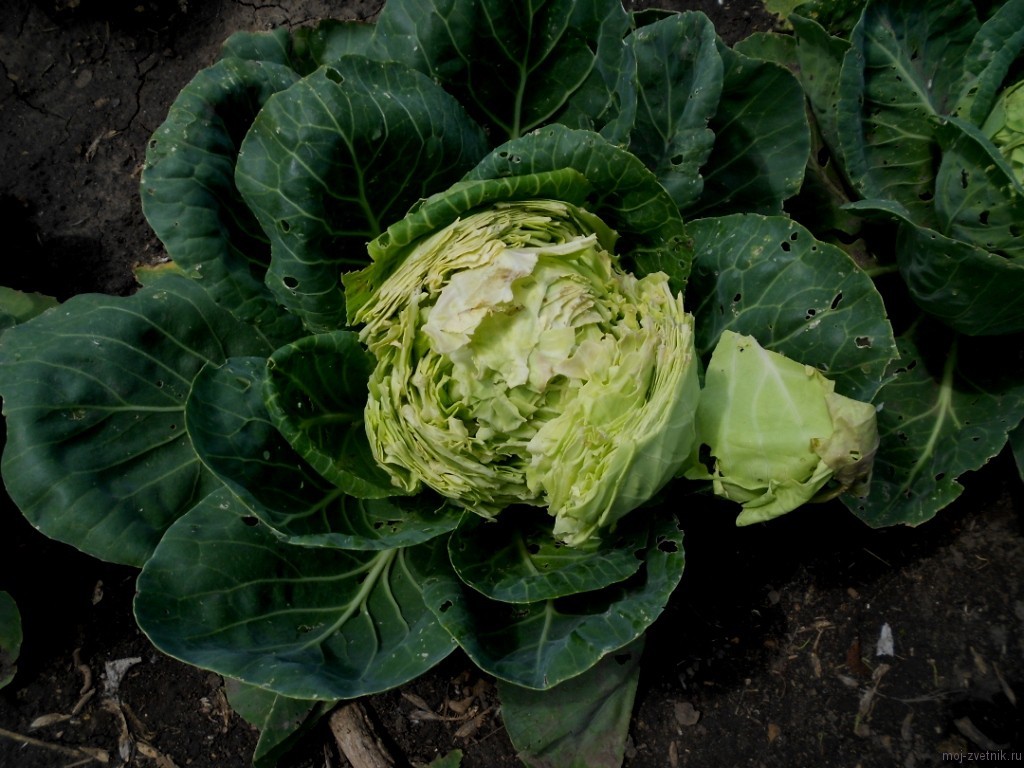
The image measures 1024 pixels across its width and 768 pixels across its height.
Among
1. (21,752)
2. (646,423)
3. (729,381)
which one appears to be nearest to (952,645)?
(729,381)

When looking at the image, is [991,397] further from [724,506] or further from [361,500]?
[361,500]

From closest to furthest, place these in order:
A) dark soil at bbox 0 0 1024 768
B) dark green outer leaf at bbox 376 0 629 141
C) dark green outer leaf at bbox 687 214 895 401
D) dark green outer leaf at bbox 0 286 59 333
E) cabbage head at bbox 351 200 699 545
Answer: cabbage head at bbox 351 200 699 545
dark green outer leaf at bbox 687 214 895 401
dark green outer leaf at bbox 376 0 629 141
dark soil at bbox 0 0 1024 768
dark green outer leaf at bbox 0 286 59 333

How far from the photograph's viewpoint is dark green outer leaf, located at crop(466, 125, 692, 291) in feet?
6.80

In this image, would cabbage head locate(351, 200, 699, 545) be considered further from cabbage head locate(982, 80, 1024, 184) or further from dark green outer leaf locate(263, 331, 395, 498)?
cabbage head locate(982, 80, 1024, 184)

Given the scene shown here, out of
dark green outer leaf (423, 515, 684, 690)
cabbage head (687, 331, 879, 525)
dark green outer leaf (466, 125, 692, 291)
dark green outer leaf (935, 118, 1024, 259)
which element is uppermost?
dark green outer leaf (466, 125, 692, 291)

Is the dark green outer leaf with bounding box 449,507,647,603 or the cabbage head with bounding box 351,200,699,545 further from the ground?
the cabbage head with bounding box 351,200,699,545

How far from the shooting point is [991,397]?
8.53 ft

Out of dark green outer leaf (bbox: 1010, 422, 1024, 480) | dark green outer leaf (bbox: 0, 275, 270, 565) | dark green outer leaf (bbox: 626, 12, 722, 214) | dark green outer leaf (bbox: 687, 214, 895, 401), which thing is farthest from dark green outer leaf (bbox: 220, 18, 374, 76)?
dark green outer leaf (bbox: 1010, 422, 1024, 480)

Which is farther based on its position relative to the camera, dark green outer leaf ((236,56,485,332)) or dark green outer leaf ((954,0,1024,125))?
dark green outer leaf ((954,0,1024,125))

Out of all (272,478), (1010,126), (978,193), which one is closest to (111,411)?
(272,478)

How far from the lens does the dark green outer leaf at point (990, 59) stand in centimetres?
233

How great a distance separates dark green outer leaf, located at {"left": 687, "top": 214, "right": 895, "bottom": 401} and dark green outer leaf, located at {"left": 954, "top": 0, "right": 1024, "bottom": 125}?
29.7 inches

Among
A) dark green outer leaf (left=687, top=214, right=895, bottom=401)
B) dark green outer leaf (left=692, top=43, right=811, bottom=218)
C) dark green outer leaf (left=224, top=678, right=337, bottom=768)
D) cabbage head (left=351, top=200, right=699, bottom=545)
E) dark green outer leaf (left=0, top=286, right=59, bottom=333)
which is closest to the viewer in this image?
cabbage head (left=351, top=200, right=699, bottom=545)

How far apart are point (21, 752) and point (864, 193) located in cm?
350
